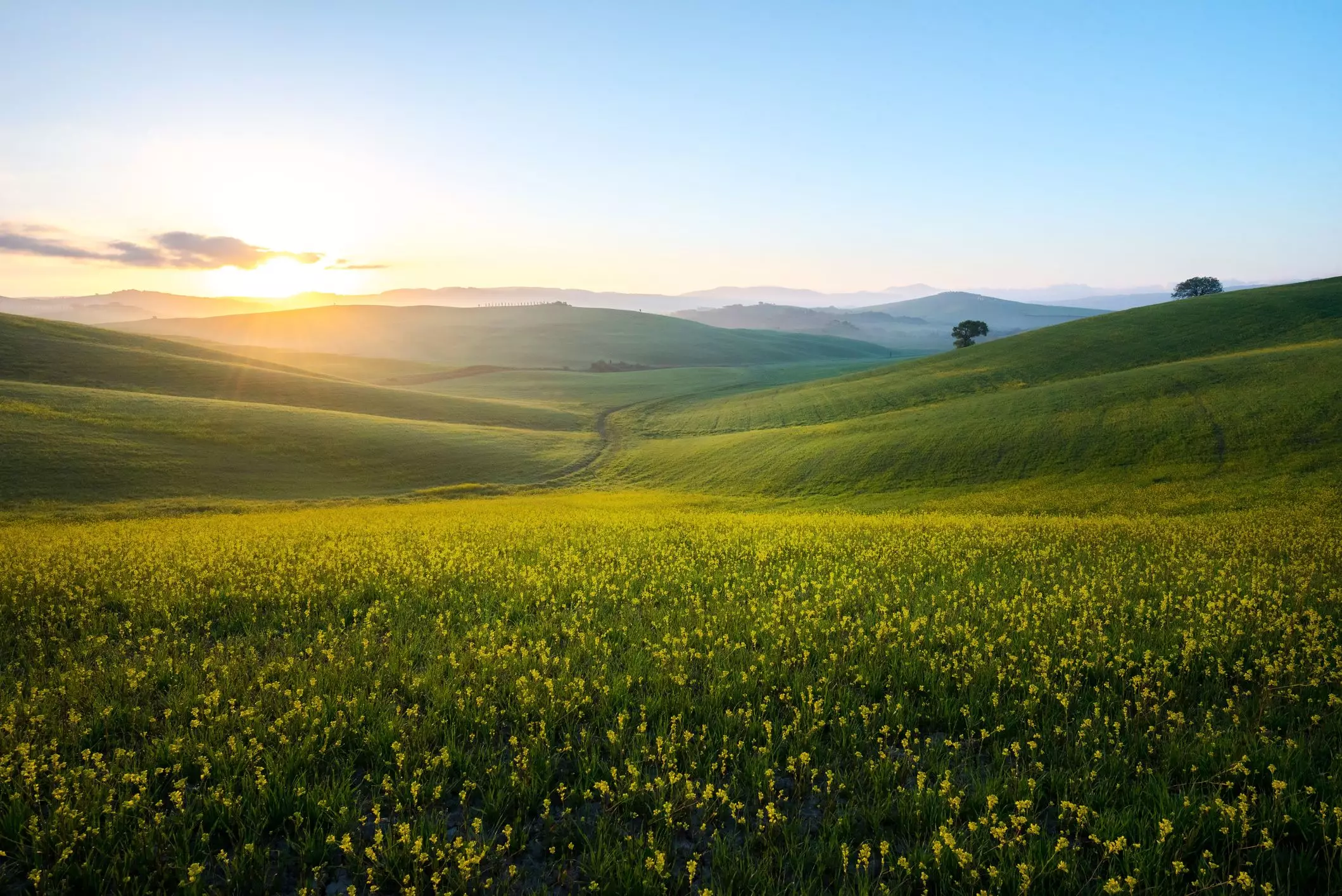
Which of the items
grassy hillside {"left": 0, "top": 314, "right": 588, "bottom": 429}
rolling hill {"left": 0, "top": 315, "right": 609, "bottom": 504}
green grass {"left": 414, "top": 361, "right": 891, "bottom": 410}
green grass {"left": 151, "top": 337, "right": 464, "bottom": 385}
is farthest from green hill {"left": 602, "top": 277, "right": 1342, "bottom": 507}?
green grass {"left": 151, "top": 337, "right": 464, "bottom": 385}

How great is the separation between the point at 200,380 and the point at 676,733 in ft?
307

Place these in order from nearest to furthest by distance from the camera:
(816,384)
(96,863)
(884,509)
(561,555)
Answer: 1. (96,863)
2. (561,555)
3. (884,509)
4. (816,384)

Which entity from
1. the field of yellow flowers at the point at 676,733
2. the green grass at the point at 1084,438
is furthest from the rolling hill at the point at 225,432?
the field of yellow flowers at the point at 676,733

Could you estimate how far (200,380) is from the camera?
77250 millimetres

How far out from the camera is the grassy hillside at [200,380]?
237 feet

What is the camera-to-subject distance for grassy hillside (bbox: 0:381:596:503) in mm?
41906

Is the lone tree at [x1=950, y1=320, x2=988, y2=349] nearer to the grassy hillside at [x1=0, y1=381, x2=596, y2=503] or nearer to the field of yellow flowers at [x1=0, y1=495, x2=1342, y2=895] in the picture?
the grassy hillside at [x1=0, y1=381, x2=596, y2=503]

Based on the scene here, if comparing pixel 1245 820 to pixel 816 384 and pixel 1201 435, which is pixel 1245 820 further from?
pixel 816 384

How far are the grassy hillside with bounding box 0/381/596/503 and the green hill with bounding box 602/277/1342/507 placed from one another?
594 inches

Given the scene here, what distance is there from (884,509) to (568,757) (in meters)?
31.0

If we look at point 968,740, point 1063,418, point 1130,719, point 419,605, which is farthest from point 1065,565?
point 1063,418

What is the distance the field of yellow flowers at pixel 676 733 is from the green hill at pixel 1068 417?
94.8 ft

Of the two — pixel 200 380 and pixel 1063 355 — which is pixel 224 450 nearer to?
pixel 200 380

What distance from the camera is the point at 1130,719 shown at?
648cm
